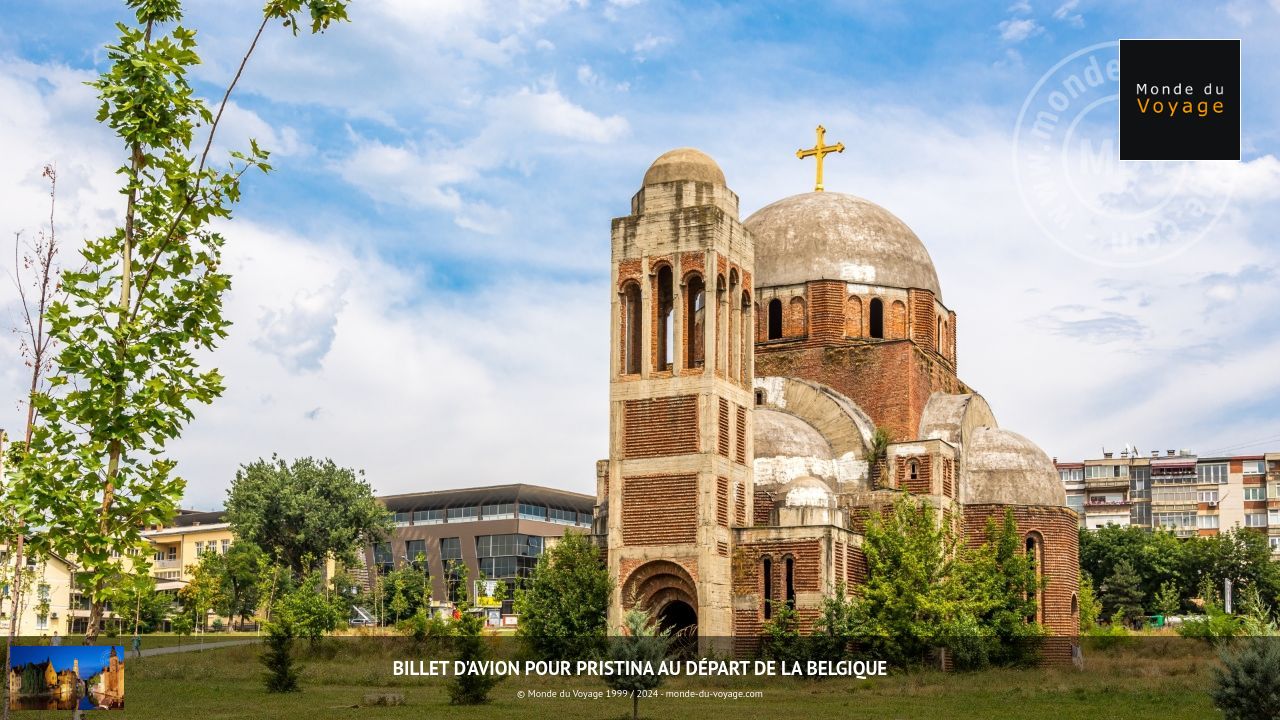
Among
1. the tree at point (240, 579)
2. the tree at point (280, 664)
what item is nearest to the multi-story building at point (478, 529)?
the tree at point (240, 579)

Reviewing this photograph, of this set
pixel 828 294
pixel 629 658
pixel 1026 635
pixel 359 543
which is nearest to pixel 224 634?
pixel 359 543

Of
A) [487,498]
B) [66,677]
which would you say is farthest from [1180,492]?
[66,677]

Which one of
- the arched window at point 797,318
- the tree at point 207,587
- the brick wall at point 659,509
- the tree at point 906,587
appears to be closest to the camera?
the brick wall at point 659,509

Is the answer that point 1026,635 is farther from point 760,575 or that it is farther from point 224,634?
point 224,634

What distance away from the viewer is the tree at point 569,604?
35.6 metres

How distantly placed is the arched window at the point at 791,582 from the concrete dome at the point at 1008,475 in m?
7.22

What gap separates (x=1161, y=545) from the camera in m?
73.5

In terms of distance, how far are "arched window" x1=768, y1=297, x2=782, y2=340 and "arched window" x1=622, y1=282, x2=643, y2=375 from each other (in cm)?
736

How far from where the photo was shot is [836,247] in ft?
143

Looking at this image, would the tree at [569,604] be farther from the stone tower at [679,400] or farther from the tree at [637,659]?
Result: the tree at [637,659]

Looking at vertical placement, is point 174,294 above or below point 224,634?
above

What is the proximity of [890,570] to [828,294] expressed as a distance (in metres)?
9.72

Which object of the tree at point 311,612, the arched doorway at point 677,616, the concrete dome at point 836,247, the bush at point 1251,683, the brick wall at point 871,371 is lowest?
the tree at point 311,612

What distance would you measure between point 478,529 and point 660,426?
49642mm
